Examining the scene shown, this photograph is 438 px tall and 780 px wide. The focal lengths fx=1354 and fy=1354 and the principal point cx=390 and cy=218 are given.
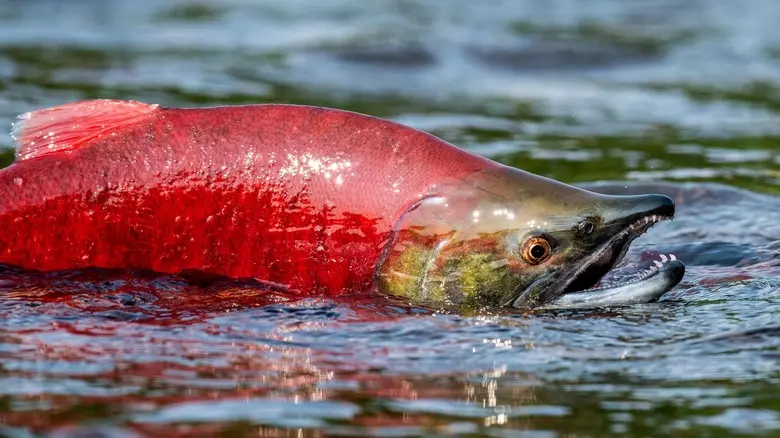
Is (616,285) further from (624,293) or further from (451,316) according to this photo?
(451,316)

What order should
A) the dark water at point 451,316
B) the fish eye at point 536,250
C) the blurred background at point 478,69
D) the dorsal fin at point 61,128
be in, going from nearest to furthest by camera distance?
the dark water at point 451,316
the fish eye at point 536,250
the dorsal fin at point 61,128
the blurred background at point 478,69

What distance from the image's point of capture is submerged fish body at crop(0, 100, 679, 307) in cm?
450

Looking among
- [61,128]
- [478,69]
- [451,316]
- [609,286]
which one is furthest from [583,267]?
[478,69]

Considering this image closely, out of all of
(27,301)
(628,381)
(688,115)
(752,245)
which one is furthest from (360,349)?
(688,115)

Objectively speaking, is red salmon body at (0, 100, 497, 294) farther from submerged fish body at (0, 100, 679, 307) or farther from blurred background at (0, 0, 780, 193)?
blurred background at (0, 0, 780, 193)

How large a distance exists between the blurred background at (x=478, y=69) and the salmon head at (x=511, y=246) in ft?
10.1

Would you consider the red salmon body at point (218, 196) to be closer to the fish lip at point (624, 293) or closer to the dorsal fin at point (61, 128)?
the dorsal fin at point (61, 128)

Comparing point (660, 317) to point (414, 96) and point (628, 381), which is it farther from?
point (414, 96)

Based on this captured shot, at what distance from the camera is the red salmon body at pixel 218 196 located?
4.54m

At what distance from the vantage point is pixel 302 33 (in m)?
13.1

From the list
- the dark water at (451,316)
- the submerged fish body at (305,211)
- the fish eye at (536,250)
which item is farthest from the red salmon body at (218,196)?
the fish eye at (536,250)

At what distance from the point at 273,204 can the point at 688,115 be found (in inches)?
233

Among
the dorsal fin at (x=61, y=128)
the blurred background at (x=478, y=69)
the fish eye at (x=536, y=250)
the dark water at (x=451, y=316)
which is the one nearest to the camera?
the dark water at (x=451, y=316)

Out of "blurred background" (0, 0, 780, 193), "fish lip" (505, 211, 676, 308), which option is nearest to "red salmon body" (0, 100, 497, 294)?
"fish lip" (505, 211, 676, 308)
